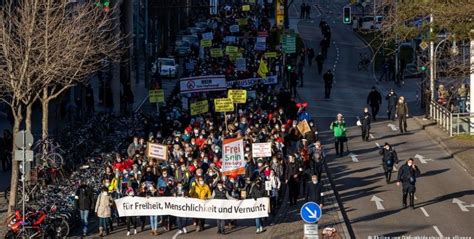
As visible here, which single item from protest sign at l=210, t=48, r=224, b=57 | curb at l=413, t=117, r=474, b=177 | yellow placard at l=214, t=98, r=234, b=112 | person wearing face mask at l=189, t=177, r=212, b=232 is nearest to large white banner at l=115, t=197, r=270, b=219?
person wearing face mask at l=189, t=177, r=212, b=232

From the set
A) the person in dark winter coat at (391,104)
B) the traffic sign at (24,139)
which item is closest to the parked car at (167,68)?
the person in dark winter coat at (391,104)

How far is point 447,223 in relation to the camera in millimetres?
36688

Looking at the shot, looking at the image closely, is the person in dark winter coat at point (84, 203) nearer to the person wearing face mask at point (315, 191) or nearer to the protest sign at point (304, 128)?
the person wearing face mask at point (315, 191)

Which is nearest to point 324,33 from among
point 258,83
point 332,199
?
point 258,83

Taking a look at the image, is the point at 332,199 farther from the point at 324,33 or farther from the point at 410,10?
the point at 324,33

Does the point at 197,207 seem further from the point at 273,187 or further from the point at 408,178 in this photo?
the point at 408,178

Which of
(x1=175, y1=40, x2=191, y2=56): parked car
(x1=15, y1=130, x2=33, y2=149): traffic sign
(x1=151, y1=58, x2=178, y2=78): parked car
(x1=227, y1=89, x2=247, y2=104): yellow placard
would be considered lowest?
(x1=151, y1=58, x2=178, y2=78): parked car

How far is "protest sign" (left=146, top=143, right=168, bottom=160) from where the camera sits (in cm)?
3944

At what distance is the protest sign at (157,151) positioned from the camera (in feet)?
129

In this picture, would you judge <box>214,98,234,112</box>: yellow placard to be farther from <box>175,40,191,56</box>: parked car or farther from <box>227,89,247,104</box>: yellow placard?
<box>175,40,191,56</box>: parked car

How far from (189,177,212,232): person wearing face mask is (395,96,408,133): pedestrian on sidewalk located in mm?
17381

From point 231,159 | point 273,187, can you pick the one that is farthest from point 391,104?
point 273,187

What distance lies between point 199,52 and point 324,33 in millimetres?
9893

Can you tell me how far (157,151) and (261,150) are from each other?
273 cm
